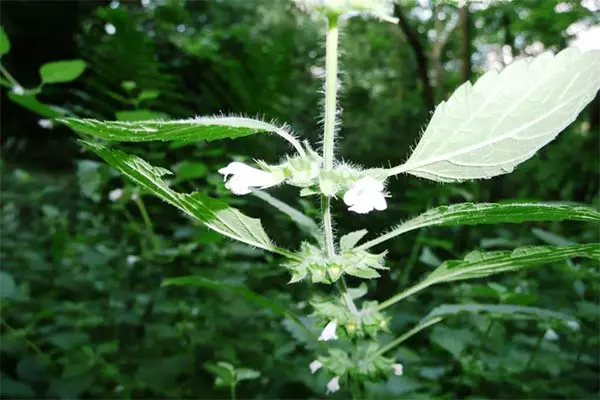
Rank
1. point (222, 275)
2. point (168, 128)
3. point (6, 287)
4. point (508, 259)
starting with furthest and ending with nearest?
point (222, 275) < point (6, 287) < point (508, 259) < point (168, 128)

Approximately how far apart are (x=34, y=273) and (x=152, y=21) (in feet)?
7.87

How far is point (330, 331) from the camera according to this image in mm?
610

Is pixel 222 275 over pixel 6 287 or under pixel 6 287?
over

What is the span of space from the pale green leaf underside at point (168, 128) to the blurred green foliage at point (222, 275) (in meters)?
0.16

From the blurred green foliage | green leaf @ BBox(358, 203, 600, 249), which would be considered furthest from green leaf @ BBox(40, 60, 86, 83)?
green leaf @ BBox(358, 203, 600, 249)

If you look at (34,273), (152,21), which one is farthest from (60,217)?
A: (152,21)

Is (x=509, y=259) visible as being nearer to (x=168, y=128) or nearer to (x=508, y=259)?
(x=508, y=259)

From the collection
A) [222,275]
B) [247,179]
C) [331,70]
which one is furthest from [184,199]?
[222,275]

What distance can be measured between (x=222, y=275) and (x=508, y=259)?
0.95m

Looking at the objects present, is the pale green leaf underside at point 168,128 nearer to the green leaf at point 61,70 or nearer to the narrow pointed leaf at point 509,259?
the narrow pointed leaf at point 509,259

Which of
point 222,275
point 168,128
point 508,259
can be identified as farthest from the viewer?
point 222,275

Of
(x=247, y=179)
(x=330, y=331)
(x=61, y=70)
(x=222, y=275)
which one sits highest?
(x=61, y=70)

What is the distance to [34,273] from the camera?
2.04m

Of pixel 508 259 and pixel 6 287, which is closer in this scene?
pixel 508 259
